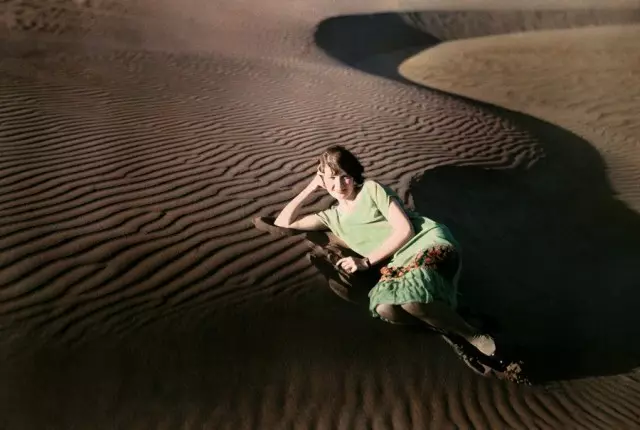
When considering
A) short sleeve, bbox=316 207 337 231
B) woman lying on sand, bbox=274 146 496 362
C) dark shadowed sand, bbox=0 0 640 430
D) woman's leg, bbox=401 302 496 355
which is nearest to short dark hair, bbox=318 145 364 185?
woman lying on sand, bbox=274 146 496 362

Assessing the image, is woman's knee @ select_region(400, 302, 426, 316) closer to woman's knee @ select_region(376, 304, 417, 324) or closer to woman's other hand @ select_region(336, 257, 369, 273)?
woman's knee @ select_region(376, 304, 417, 324)

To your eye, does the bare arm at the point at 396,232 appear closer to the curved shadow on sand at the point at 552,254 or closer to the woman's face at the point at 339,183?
the woman's face at the point at 339,183

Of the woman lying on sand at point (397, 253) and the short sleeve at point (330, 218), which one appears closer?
the woman lying on sand at point (397, 253)

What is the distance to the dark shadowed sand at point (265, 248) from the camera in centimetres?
382

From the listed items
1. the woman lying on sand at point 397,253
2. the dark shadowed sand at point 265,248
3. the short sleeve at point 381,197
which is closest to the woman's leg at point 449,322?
the woman lying on sand at point 397,253

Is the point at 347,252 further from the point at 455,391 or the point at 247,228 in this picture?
the point at 455,391

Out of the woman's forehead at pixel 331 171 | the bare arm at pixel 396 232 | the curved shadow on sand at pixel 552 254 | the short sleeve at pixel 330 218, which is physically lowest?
the curved shadow on sand at pixel 552 254

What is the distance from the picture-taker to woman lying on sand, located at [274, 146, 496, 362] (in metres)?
4.12

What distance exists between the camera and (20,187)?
543 cm

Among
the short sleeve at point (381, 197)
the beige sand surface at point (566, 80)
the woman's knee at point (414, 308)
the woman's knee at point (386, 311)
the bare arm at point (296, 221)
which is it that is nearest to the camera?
the woman's knee at point (414, 308)

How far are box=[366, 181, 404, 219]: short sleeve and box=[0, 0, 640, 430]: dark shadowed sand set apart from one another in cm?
77

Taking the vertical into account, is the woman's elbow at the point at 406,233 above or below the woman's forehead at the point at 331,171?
below

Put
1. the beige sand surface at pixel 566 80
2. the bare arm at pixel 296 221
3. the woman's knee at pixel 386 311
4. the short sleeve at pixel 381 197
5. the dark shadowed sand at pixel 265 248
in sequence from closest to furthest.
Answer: the dark shadowed sand at pixel 265 248 < the woman's knee at pixel 386 311 < the short sleeve at pixel 381 197 < the bare arm at pixel 296 221 < the beige sand surface at pixel 566 80

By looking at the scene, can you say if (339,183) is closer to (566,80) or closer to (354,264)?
(354,264)
